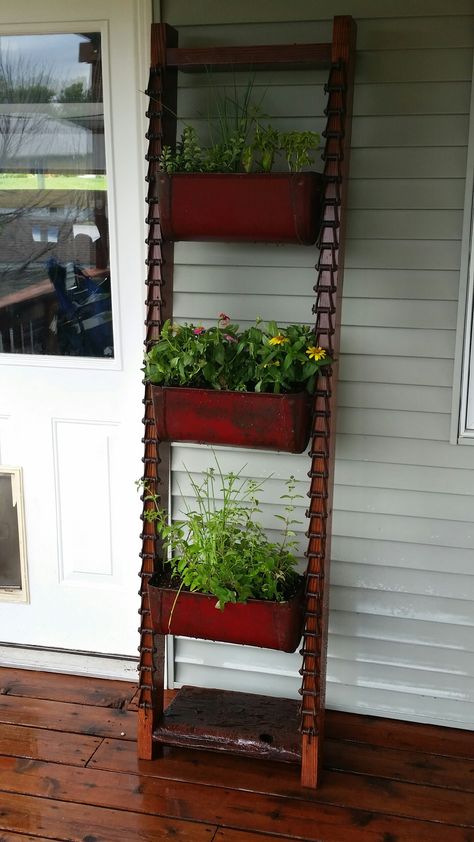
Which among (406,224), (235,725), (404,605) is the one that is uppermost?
(406,224)

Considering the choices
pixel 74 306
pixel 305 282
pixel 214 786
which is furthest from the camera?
pixel 74 306

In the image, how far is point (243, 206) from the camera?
218 cm

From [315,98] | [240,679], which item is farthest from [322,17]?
[240,679]

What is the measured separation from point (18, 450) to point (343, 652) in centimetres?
129

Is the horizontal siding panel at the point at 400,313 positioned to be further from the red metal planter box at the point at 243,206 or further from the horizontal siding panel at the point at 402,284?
the red metal planter box at the point at 243,206

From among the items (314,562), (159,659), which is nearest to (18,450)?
(159,659)

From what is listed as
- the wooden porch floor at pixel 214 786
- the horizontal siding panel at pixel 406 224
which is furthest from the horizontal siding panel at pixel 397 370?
the wooden porch floor at pixel 214 786

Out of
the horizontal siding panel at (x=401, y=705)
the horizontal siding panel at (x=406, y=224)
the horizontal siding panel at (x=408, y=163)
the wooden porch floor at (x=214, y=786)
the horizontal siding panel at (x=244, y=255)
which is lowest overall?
the wooden porch floor at (x=214, y=786)

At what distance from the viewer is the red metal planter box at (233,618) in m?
2.28

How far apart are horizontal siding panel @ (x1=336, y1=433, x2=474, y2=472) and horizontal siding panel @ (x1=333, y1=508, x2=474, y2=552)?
0.58ft

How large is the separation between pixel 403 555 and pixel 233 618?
612 mm

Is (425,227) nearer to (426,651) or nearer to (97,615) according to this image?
(426,651)

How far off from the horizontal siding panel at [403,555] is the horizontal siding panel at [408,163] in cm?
109

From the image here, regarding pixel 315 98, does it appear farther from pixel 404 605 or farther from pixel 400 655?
pixel 400 655
